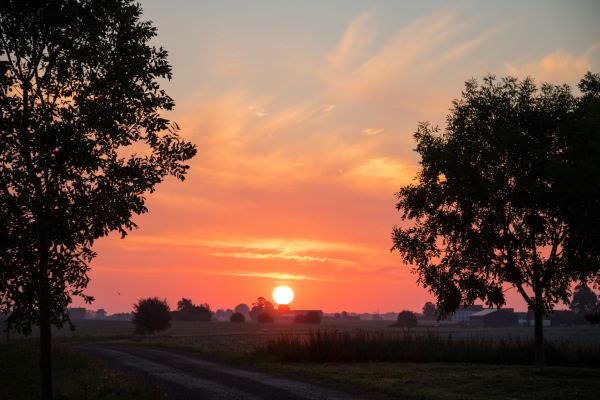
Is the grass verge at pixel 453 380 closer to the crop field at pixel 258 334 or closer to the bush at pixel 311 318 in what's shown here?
the crop field at pixel 258 334

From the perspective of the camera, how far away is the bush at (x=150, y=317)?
302 feet

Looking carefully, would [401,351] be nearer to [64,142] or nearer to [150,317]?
[64,142]

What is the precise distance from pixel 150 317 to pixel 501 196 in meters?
73.1

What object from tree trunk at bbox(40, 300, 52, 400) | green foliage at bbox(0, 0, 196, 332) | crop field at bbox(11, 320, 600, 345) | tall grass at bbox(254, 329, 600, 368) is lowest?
crop field at bbox(11, 320, 600, 345)

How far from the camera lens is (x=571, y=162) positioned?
93.7 ft

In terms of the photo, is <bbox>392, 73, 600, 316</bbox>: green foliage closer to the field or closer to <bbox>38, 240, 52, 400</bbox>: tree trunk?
the field

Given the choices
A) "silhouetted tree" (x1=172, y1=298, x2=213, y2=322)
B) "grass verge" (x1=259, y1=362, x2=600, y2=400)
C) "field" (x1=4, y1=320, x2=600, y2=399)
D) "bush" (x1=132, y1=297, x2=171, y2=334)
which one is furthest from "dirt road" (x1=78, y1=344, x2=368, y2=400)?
"silhouetted tree" (x1=172, y1=298, x2=213, y2=322)

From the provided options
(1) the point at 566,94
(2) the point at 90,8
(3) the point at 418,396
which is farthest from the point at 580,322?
(2) the point at 90,8

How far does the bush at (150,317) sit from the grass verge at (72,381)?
52.9 m

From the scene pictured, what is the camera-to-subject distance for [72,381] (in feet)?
85.3

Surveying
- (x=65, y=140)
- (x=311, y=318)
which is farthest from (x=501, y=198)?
(x=311, y=318)

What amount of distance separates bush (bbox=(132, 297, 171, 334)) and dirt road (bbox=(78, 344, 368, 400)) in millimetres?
58116

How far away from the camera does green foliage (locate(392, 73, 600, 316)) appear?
1180 inches

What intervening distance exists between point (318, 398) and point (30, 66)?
1465 cm
